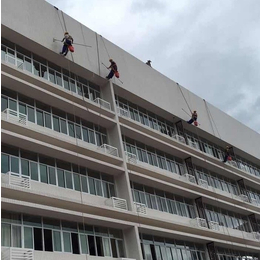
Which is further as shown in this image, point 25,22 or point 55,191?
point 25,22

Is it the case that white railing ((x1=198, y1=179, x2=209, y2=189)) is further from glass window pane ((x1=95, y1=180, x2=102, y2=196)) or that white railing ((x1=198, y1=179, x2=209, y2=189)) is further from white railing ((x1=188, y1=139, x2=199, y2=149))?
glass window pane ((x1=95, y1=180, x2=102, y2=196))

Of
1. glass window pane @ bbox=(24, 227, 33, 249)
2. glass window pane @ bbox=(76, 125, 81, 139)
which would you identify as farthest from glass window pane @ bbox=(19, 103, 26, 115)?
glass window pane @ bbox=(24, 227, 33, 249)

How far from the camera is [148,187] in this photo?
23.4 m

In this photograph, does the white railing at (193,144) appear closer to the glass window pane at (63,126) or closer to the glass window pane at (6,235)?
the glass window pane at (63,126)

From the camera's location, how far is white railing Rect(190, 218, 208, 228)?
80.4 feet

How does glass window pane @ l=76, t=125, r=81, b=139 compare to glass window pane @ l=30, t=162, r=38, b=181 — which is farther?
glass window pane @ l=76, t=125, r=81, b=139

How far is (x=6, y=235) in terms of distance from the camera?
48.2 feet

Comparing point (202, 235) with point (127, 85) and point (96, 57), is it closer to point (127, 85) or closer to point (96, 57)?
point (127, 85)

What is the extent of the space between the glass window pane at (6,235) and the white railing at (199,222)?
1278 cm

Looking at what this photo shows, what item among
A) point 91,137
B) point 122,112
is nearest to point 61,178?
point 91,137

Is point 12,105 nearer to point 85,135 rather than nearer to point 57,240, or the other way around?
point 85,135

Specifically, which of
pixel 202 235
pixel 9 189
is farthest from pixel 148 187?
pixel 9 189

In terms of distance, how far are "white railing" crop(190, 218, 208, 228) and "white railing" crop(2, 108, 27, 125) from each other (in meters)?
12.6

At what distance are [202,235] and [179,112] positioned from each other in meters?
8.73
